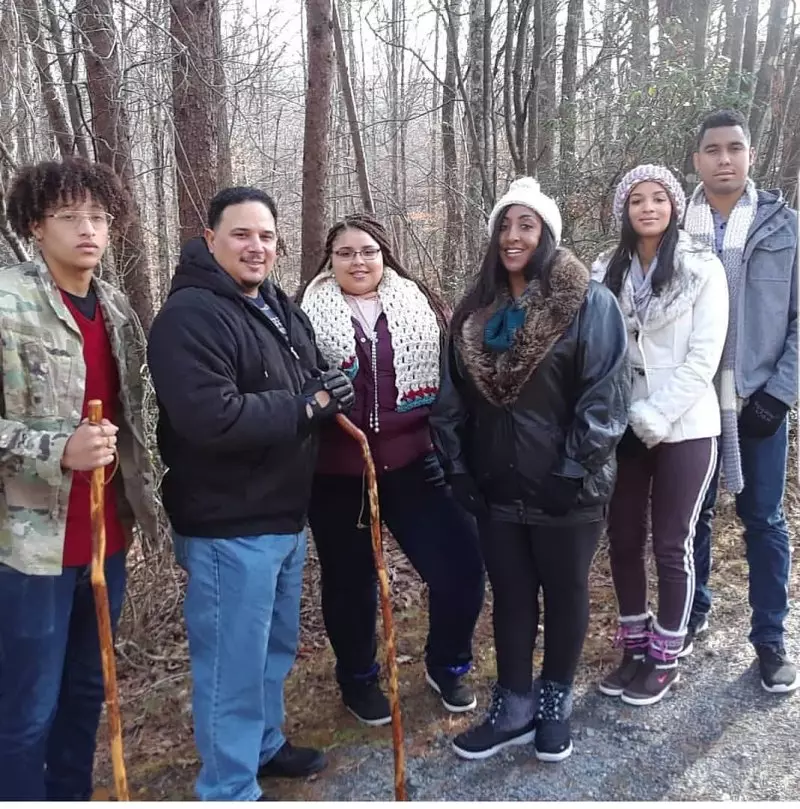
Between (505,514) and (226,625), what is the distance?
1164 millimetres

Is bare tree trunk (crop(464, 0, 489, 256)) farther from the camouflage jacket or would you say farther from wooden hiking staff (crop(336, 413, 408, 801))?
the camouflage jacket

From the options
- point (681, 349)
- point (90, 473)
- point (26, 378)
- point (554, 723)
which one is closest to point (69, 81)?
point (26, 378)

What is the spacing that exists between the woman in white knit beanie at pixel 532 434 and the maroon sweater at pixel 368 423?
21 cm

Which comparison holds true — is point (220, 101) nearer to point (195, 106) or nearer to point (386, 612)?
point (195, 106)

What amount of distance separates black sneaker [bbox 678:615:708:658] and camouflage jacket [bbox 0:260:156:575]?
3.13m

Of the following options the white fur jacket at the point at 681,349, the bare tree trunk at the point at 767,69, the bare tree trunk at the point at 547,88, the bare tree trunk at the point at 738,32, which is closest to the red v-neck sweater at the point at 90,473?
the white fur jacket at the point at 681,349

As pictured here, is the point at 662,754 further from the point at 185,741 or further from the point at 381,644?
the point at 185,741

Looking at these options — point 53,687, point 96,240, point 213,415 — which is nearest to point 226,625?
point 53,687

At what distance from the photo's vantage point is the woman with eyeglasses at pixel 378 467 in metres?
3.07

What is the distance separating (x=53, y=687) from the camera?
7.96ft

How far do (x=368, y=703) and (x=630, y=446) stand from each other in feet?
5.74

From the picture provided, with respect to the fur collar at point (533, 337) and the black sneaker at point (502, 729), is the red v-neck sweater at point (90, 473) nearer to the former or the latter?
the fur collar at point (533, 337)

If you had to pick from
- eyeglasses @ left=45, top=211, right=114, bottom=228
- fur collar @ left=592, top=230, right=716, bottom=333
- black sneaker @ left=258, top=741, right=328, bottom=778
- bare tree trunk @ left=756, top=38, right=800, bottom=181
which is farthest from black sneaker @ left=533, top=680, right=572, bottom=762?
bare tree trunk @ left=756, top=38, right=800, bottom=181

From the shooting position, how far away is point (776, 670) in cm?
346
